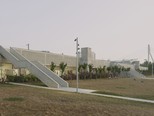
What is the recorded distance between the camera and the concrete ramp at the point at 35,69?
1189 inches

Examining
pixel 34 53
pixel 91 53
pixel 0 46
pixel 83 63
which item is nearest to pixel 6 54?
pixel 0 46

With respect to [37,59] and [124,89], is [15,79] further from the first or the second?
[124,89]

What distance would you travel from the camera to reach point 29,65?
32031mm

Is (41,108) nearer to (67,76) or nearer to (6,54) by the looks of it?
(6,54)

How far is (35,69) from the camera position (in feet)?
103

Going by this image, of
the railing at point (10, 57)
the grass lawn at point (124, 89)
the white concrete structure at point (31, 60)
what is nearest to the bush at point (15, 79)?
the white concrete structure at point (31, 60)

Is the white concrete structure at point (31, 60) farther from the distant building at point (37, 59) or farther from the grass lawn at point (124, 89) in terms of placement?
the grass lawn at point (124, 89)

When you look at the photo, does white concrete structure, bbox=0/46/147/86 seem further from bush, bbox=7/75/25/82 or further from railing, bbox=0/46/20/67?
bush, bbox=7/75/25/82

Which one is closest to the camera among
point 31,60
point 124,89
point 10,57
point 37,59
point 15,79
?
point 124,89

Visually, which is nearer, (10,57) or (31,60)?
(10,57)

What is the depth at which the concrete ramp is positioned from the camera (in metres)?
30.2

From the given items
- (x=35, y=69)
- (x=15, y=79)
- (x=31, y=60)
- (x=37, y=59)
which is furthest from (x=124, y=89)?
(x=37, y=59)

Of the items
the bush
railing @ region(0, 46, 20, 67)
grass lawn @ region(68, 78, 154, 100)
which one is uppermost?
railing @ region(0, 46, 20, 67)

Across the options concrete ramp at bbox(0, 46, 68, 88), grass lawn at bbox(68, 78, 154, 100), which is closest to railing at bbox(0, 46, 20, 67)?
concrete ramp at bbox(0, 46, 68, 88)
